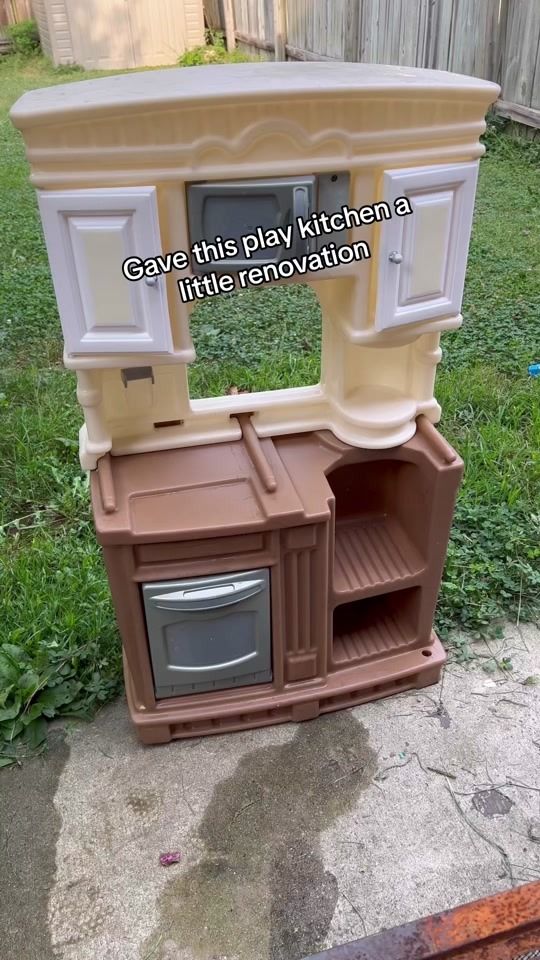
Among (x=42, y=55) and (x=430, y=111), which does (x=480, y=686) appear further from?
(x=42, y=55)

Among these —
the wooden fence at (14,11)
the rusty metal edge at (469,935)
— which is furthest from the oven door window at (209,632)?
the wooden fence at (14,11)

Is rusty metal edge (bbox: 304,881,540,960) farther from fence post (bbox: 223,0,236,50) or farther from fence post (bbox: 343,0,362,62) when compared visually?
Answer: fence post (bbox: 223,0,236,50)

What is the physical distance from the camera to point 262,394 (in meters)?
1.99

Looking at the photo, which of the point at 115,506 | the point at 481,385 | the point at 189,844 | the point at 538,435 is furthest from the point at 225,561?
the point at 481,385

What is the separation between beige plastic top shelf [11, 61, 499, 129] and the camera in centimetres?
137

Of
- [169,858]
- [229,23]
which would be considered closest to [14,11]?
[229,23]

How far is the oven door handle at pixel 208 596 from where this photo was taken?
5.83 ft

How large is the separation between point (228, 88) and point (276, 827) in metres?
1.66

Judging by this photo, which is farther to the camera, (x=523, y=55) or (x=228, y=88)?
(x=523, y=55)

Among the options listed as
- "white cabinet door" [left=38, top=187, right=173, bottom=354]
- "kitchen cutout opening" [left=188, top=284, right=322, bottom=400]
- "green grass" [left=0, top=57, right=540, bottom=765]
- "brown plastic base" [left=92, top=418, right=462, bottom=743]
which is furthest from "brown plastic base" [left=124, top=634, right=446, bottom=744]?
"kitchen cutout opening" [left=188, top=284, right=322, bottom=400]

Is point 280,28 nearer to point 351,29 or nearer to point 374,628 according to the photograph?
point 351,29

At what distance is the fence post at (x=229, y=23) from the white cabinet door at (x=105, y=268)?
10529mm

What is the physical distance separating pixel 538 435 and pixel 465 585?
0.93 meters

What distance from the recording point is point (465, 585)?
245 centimetres
